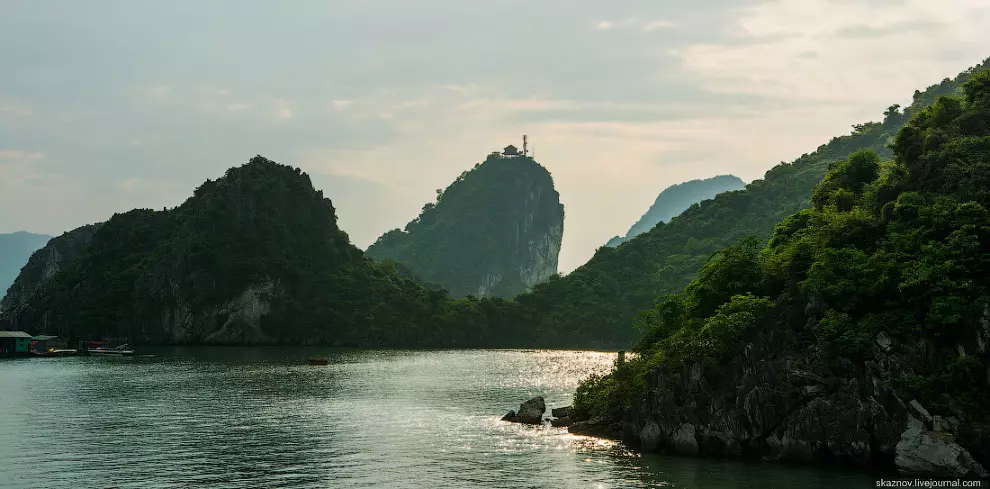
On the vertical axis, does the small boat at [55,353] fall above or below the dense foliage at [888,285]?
Answer: below

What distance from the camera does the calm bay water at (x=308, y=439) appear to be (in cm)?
3756

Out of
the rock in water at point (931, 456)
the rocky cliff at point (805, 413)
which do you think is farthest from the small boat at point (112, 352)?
the rock in water at point (931, 456)

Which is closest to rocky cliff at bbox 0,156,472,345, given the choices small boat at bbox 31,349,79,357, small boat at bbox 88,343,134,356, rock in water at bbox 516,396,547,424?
small boat at bbox 31,349,79,357

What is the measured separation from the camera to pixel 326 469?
132 feet

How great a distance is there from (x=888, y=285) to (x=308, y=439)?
3182 centimetres

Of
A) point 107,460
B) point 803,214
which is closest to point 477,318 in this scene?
point 803,214

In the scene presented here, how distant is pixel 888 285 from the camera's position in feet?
→ 137

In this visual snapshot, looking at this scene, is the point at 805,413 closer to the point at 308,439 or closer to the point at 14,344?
the point at 308,439

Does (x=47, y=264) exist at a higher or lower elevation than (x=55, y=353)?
higher

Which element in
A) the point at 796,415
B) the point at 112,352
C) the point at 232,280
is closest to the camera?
the point at 796,415

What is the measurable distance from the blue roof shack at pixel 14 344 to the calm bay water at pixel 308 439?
112 feet

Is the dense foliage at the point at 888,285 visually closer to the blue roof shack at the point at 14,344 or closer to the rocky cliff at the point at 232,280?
the blue roof shack at the point at 14,344

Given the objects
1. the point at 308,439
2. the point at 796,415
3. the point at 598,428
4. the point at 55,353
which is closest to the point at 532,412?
the point at 598,428

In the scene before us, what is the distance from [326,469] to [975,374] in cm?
2907
